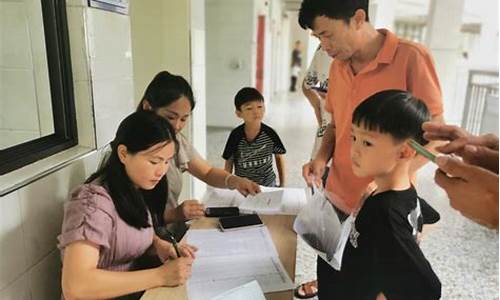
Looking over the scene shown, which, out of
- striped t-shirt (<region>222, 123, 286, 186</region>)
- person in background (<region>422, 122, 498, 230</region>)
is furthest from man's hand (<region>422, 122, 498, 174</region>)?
striped t-shirt (<region>222, 123, 286, 186</region>)

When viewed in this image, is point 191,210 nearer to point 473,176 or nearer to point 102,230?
point 102,230

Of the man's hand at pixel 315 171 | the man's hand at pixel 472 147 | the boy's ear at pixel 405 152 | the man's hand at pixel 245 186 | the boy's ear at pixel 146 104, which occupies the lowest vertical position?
the man's hand at pixel 245 186

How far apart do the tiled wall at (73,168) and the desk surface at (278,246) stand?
0.39m

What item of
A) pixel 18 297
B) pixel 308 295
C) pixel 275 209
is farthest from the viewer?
pixel 308 295

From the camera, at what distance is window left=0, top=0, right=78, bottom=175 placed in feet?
3.84

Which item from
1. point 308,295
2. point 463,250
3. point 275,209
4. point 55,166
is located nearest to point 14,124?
point 55,166

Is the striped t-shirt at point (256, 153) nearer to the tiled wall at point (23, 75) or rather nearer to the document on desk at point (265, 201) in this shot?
the document on desk at point (265, 201)

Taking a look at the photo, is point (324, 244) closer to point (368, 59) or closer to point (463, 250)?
point (368, 59)

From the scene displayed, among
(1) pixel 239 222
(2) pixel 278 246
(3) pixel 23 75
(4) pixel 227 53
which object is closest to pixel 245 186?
(1) pixel 239 222

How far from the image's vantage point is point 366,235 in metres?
0.88

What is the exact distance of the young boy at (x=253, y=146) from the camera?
2.08 metres

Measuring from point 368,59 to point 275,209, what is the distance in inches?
23.8

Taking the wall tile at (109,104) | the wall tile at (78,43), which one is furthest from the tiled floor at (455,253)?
the wall tile at (78,43)

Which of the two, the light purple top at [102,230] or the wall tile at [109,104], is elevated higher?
the wall tile at [109,104]
